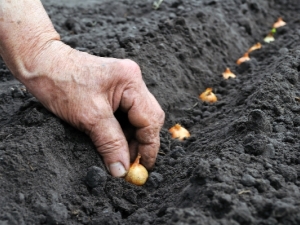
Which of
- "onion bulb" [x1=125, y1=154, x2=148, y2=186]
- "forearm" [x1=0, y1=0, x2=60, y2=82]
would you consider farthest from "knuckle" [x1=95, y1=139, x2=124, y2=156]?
"forearm" [x1=0, y1=0, x2=60, y2=82]

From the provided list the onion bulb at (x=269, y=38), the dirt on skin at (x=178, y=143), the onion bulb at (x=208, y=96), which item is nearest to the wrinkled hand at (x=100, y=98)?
the dirt on skin at (x=178, y=143)

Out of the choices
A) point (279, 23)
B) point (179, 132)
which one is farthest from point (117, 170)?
point (279, 23)

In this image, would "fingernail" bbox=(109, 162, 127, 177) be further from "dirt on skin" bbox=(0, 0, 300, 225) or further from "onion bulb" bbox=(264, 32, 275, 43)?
"onion bulb" bbox=(264, 32, 275, 43)

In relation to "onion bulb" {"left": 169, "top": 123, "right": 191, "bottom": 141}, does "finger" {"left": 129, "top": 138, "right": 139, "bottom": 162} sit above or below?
above

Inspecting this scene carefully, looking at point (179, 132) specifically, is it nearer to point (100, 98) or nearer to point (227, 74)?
point (100, 98)

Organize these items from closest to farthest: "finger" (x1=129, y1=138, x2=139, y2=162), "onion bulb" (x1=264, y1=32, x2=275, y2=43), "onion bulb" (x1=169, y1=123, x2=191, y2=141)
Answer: "finger" (x1=129, y1=138, x2=139, y2=162)
"onion bulb" (x1=169, y1=123, x2=191, y2=141)
"onion bulb" (x1=264, y1=32, x2=275, y2=43)

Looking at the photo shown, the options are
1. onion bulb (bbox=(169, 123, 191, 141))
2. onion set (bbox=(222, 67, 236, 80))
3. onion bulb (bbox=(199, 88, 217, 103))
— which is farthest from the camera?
onion set (bbox=(222, 67, 236, 80))

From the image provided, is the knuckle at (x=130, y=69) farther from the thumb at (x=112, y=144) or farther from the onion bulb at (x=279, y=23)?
the onion bulb at (x=279, y=23)

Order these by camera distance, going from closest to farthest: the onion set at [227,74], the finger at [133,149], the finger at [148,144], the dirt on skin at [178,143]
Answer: the dirt on skin at [178,143]
the finger at [148,144]
the finger at [133,149]
the onion set at [227,74]
